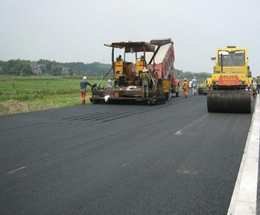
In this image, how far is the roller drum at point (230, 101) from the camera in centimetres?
1091

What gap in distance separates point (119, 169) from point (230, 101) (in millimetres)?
7436

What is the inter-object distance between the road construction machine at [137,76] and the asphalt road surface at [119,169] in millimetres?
7081

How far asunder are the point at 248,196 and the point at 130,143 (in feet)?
9.97

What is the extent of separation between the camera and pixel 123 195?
3.63 meters

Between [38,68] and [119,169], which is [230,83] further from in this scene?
[38,68]

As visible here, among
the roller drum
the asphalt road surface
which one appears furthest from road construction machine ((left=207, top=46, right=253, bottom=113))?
the asphalt road surface

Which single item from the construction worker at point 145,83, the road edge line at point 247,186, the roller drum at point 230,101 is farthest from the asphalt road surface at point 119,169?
the construction worker at point 145,83

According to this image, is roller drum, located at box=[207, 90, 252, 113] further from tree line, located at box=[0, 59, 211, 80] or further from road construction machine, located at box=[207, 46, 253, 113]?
tree line, located at box=[0, 59, 211, 80]

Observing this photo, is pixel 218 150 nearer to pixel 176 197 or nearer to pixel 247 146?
pixel 247 146

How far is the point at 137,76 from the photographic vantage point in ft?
54.3

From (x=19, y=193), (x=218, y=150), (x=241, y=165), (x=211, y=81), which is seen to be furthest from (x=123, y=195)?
(x=211, y=81)

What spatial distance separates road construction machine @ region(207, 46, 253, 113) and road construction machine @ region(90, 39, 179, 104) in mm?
3732

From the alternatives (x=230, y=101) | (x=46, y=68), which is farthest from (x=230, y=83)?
(x=46, y=68)

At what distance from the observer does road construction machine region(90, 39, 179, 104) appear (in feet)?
50.1
